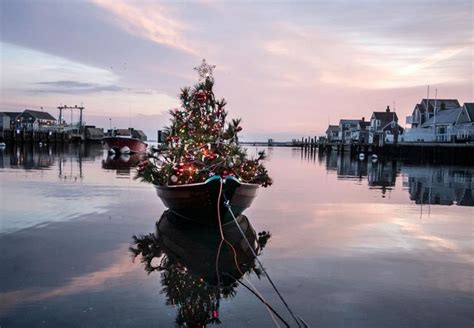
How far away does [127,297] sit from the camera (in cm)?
593

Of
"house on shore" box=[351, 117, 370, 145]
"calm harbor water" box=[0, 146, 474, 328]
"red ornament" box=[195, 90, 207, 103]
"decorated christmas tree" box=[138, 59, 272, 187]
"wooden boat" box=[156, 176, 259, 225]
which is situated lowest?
"calm harbor water" box=[0, 146, 474, 328]

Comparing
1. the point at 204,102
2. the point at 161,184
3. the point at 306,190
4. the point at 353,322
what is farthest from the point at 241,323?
the point at 306,190

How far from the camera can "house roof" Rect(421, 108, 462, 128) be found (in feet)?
222

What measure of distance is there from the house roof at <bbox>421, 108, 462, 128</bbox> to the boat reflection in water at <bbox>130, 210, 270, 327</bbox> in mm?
65337

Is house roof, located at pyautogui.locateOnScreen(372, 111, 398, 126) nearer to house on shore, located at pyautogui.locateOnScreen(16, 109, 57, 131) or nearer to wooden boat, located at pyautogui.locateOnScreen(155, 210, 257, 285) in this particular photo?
Answer: house on shore, located at pyautogui.locateOnScreen(16, 109, 57, 131)

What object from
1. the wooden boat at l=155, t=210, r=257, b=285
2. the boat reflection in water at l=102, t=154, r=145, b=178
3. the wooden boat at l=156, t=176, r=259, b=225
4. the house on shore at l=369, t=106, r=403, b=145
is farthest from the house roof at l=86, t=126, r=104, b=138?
the wooden boat at l=155, t=210, r=257, b=285

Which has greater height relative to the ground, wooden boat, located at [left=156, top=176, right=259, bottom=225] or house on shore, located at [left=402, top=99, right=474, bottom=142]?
house on shore, located at [left=402, top=99, right=474, bottom=142]

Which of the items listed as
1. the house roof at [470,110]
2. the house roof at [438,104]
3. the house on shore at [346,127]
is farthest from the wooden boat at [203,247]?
the house on shore at [346,127]

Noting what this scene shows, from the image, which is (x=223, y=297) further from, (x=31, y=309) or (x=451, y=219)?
(x=451, y=219)

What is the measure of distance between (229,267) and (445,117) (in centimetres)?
7232

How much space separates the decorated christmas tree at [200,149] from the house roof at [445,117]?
208 feet

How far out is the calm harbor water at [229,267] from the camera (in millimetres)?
5465

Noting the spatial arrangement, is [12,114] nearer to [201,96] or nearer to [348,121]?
[348,121]

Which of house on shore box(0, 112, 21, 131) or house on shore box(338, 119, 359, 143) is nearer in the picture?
house on shore box(0, 112, 21, 131)
